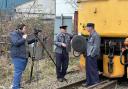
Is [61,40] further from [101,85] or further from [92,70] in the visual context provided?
[101,85]

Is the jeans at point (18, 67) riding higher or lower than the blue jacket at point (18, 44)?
lower

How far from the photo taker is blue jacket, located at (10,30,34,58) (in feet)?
33.0

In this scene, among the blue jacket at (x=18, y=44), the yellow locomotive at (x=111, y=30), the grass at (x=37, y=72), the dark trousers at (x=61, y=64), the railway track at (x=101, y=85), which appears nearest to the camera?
the blue jacket at (x=18, y=44)

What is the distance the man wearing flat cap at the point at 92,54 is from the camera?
1073 centimetres

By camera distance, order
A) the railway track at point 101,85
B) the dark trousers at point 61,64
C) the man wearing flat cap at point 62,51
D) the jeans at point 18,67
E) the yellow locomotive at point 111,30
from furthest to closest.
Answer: the dark trousers at point 61,64
the man wearing flat cap at point 62,51
the yellow locomotive at point 111,30
the railway track at point 101,85
the jeans at point 18,67

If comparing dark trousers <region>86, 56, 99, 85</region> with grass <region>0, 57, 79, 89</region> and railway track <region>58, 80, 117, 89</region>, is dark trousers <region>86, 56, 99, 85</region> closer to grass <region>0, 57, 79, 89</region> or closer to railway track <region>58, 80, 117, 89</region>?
railway track <region>58, 80, 117, 89</region>

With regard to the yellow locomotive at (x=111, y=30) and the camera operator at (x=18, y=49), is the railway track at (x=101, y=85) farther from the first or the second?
the camera operator at (x=18, y=49)

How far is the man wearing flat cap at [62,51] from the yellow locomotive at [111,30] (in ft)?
2.38

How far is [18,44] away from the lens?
396 inches

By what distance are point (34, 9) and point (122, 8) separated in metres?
11.9

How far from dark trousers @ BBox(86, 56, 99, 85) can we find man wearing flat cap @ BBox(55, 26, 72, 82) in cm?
103

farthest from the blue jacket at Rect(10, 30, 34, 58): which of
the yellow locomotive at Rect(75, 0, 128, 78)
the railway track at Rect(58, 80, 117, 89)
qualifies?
the yellow locomotive at Rect(75, 0, 128, 78)

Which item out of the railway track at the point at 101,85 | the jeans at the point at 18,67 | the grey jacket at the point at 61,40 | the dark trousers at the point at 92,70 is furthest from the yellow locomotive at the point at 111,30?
the jeans at the point at 18,67

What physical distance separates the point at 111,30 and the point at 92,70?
1168mm
